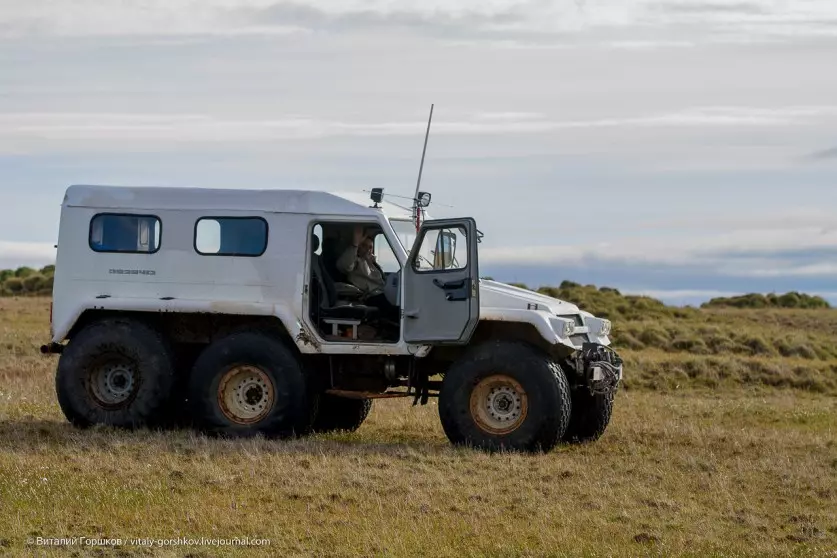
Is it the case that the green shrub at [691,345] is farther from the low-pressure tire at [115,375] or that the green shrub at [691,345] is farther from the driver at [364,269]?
the low-pressure tire at [115,375]

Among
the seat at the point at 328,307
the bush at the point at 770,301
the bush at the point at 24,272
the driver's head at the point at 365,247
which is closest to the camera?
the seat at the point at 328,307

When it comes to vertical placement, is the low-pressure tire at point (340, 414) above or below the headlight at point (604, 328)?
below

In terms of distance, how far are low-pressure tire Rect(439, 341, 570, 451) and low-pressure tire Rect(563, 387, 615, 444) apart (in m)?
1.20

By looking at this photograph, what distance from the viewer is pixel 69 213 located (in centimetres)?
1522

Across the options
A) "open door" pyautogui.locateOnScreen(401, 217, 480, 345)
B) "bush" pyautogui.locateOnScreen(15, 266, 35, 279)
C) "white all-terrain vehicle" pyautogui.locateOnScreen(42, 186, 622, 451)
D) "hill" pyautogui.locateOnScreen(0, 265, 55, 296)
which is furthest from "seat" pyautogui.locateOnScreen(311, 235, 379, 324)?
"bush" pyautogui.locateOnScreen(15, 266, 35, 279)

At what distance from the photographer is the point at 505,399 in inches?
559

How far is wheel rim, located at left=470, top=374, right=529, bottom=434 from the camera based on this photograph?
46.3 ft

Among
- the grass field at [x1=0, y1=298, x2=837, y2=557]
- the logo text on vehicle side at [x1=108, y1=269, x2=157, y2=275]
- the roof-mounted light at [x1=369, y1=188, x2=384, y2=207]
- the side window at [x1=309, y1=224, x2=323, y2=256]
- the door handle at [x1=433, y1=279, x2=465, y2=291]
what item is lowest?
the grass field at [x1=0, y1=298, x2=837, y2=557]

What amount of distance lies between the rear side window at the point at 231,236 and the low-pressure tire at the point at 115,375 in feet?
4.15

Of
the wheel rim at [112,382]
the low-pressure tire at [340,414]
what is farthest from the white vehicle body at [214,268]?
the low-pressure tire at [340,414]

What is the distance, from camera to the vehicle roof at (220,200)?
14.7 meters

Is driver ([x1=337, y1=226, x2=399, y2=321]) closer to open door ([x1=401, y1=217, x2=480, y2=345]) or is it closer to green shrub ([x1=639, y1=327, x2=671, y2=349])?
open door ([x1=401, y1=217, x2=480, y2=345])

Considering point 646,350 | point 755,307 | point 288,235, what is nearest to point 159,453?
point 288,235

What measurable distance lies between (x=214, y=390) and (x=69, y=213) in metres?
2.75
